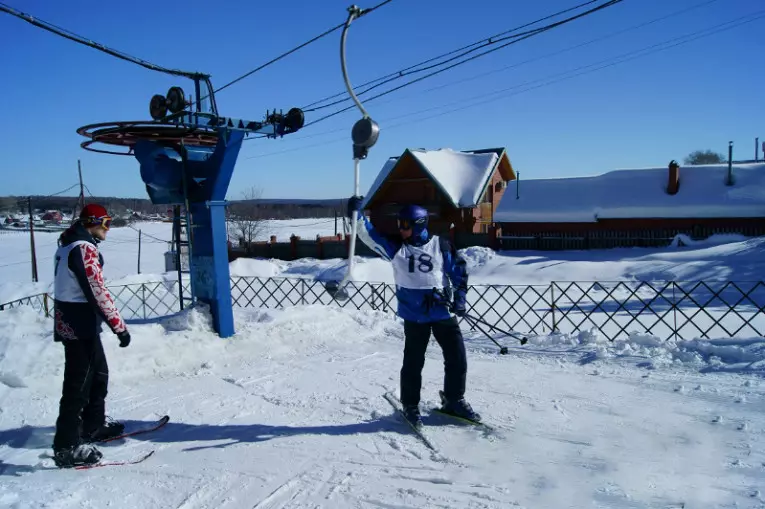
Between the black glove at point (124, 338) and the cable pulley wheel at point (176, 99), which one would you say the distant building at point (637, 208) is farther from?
the black glove at point (124, 338)

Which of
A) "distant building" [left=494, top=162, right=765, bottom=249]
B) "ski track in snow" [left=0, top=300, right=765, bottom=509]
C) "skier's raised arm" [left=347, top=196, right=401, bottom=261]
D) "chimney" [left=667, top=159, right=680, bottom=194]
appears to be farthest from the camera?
"chimney" [left=667, top=159, right=680, bottom=194]

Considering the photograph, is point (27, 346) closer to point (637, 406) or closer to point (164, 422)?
point (164, 422)

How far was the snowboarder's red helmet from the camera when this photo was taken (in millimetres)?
3725

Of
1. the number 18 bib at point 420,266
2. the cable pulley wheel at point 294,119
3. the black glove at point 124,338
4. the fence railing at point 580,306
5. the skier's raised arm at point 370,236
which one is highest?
the cable pulley wheel at point 294,119

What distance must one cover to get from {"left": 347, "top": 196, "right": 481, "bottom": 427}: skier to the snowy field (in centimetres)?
28

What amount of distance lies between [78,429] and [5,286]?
1333 centimetres

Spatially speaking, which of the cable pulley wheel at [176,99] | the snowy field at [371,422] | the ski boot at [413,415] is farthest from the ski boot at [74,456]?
the cable pulley wheel at [176,99]

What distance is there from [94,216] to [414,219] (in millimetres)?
2244

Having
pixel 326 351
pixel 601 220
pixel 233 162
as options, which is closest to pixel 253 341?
pixel 326 351

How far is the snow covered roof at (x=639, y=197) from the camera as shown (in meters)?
21.9

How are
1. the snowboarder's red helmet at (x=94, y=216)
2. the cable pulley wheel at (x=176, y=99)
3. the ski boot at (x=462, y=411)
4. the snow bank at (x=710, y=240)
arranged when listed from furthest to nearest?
the snow bank at (x=710, y=240) → the cable pulley wheel at (x=176, y=99) → the ski boot at (x=462, y=411) → the snowboarder's red helmet at (x=94, y=216)

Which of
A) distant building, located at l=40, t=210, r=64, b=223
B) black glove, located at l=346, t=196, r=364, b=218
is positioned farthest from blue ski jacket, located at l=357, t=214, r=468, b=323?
distant building, located at l=40, t=210, r=64, b=223

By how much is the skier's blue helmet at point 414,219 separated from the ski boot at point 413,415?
1.33 meters

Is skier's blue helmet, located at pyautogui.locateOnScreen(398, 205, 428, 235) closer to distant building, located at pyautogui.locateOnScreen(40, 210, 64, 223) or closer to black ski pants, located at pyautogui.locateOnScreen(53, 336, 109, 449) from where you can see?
black ski pants, located at pyautogui.locateOnScreen(53, 336, 109, 449)
